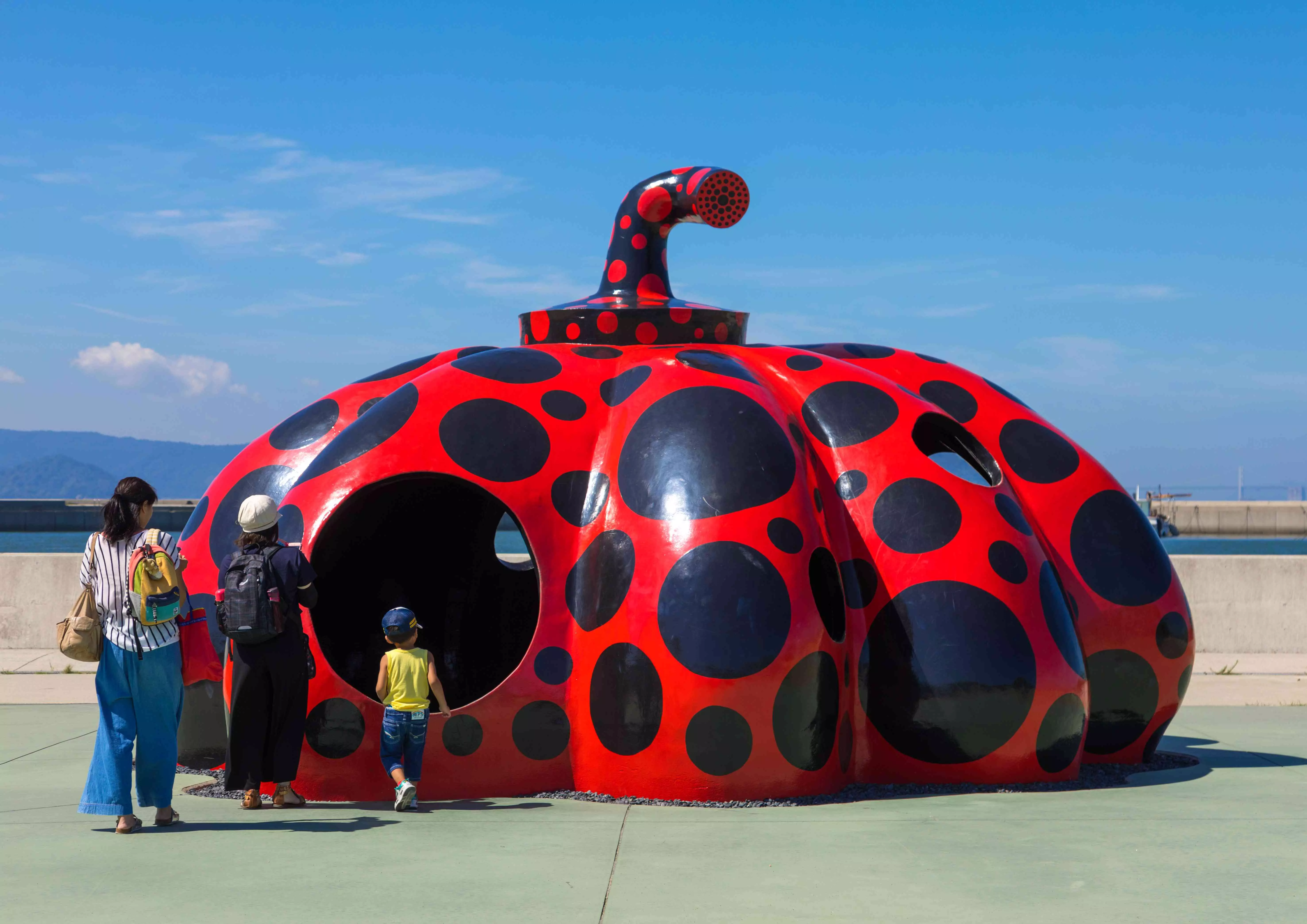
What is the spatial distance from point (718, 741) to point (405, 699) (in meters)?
1.59

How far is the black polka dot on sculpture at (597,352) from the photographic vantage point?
8281 mm

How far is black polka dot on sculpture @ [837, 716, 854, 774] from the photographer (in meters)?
7.16

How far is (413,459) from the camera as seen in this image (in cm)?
739

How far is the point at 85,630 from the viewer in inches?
247

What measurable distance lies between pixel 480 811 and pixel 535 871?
4.24ft

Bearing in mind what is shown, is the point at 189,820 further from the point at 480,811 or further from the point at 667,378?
the point at 667,378

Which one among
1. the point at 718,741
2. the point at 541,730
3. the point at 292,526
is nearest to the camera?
the point at 718,741

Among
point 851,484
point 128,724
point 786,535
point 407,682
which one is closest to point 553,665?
point 407,682

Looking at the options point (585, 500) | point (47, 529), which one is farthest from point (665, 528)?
point (47, 529)

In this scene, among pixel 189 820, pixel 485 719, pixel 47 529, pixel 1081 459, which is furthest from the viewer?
pixel 47 529

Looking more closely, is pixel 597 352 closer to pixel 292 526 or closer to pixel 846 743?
pixel 292 526

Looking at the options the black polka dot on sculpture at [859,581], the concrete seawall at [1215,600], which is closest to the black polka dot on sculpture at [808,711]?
the black polka dot on sculpture at [859,581]

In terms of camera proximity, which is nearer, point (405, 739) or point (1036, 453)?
point (405, 739)

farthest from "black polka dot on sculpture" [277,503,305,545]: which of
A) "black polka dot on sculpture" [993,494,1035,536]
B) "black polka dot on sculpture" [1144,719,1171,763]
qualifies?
"black polka dot on sculpture" [1144,719,1171,763]
